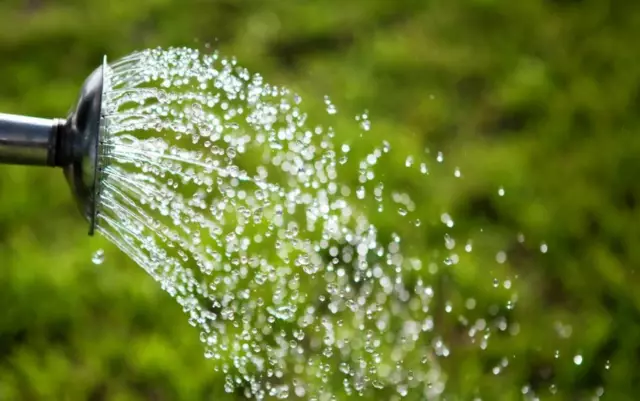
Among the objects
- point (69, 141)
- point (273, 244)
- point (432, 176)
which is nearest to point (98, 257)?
point (273, 244)

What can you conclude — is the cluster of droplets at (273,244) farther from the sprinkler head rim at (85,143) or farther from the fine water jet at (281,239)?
the sprinkler head rim at (85,143)

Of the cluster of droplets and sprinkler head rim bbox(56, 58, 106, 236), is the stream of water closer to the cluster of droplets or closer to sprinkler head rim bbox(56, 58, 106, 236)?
the cluster of droplets

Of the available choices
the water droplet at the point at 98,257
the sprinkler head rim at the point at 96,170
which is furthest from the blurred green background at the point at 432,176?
the sprinkler head rim at the point at 96,170

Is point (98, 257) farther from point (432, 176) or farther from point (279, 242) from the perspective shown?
point (432, 176)

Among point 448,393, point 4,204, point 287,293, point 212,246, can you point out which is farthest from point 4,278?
point 448,393

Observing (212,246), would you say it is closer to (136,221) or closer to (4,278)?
(136,221)

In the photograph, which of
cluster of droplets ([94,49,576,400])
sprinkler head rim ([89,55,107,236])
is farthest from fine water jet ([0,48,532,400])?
sprinkler head rim ([89,55,107,236])
